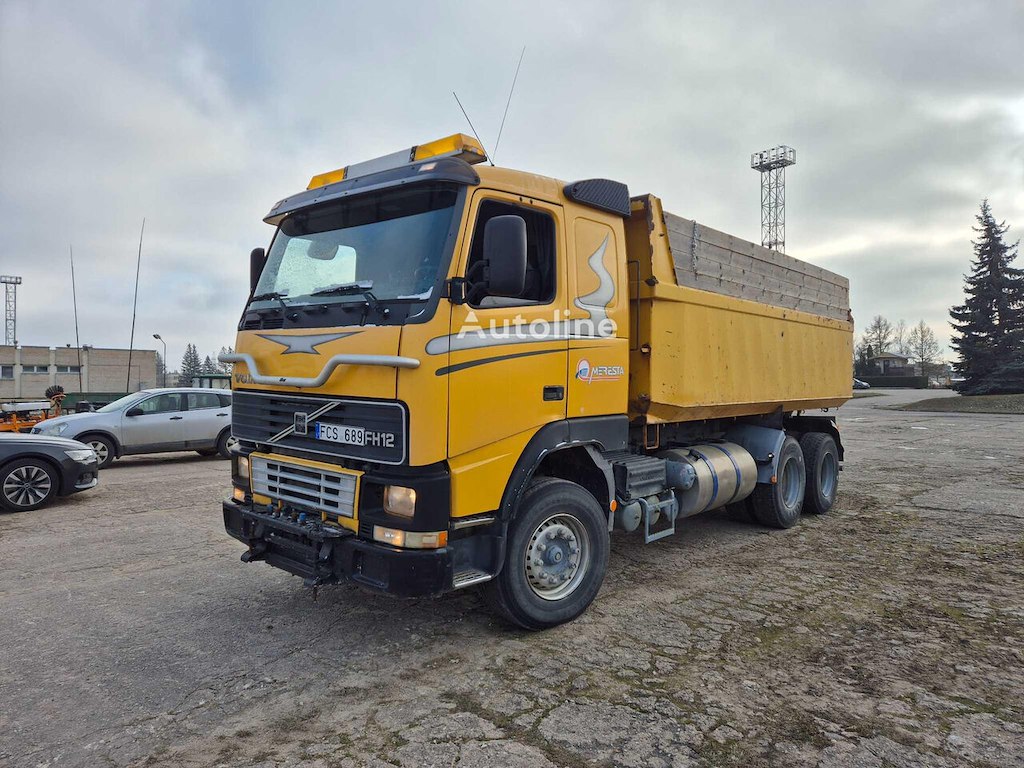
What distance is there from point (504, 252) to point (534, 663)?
249 centimetres

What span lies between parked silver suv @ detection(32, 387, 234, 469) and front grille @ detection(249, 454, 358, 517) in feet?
28.1

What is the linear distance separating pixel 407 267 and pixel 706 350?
312 centimetres

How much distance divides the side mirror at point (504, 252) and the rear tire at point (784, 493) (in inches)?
194

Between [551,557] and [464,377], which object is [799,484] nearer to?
[551,557]

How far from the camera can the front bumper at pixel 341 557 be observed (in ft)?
11.7

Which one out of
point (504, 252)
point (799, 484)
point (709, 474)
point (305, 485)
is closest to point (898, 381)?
point (799, 484)

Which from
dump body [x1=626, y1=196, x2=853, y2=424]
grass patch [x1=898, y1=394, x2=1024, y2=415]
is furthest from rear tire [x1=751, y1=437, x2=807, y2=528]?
grass patch [x1=898, y1=394, x2=1024, y2=415]

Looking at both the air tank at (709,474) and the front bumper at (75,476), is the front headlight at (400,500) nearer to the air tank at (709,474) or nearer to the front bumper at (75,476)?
the air tank at (709,474)

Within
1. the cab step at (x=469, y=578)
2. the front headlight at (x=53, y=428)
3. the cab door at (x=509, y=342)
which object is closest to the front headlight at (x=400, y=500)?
the cab door at (x=509, y=342)

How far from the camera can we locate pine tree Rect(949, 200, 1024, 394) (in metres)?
37.0

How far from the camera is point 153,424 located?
12.8 m

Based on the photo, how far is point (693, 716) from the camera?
3.29m

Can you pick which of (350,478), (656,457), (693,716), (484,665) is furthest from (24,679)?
(656,457)

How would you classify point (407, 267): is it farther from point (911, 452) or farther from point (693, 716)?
point (911, 452)
